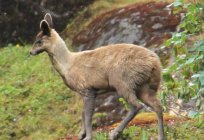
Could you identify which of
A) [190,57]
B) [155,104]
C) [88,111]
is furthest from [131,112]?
[190,57]

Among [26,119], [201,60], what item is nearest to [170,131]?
[201,60]

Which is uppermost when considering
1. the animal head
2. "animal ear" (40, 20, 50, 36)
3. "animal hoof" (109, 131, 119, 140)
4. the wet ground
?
"animal ear" (40, 20, 50, 36)

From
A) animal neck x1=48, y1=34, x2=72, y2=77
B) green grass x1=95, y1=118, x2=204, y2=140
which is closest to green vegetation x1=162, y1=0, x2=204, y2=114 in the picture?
green grass x1=95, y1=118, x2=204, y2=140

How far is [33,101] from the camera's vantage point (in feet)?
58.4

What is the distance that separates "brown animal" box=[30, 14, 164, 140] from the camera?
9.30 m

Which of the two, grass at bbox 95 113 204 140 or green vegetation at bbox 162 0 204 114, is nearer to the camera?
green vegetation at bbox 162 0 204 114

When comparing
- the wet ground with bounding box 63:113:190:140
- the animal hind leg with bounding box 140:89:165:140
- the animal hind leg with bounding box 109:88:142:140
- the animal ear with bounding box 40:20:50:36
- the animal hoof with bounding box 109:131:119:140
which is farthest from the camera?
the wet ground with bounding box 63:113:190:140

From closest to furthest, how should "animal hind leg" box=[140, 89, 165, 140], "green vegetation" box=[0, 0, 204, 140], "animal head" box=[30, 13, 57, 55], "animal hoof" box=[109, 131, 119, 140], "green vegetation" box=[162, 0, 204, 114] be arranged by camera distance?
1. "green vegetation" box=[162, 0, 204, 114]
2. "animal hind leg" box=[140, 89, 165, 140]
3. "animal hoof" box=[109, 131, 119, 140]
4. "animal head" box=[30, 13, 57, 55]
5. "green vegetation" box=[0, 0, 204, 140]

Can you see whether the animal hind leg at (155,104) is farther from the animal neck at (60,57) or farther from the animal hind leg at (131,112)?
the animal neck at (60,57)

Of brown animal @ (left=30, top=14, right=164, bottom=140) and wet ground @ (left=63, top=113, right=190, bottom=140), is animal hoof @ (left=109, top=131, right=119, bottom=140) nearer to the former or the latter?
brown animal @ (left=30, top=14, right=164, bottom=140)

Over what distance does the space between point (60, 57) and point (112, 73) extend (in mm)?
1410

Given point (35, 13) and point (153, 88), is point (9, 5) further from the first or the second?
point (153, 88)

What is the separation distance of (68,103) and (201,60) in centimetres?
1195

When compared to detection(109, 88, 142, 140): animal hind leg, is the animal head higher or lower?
higher
